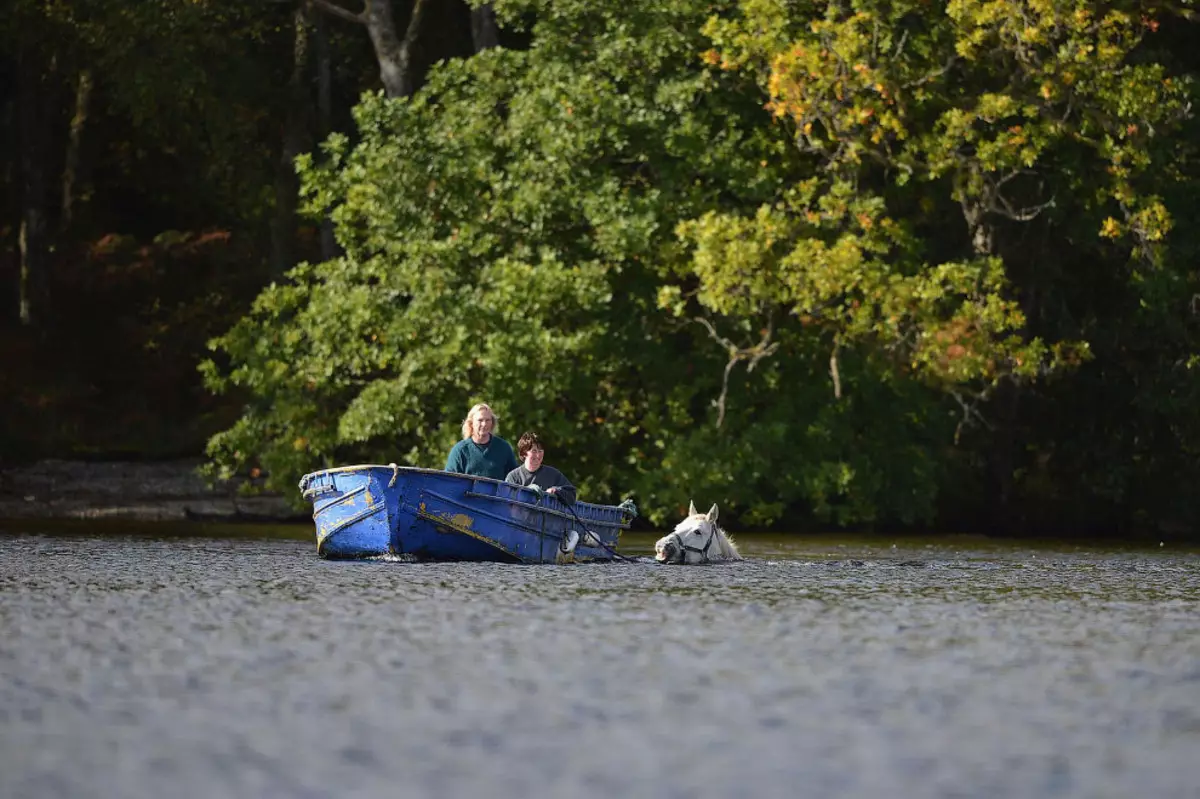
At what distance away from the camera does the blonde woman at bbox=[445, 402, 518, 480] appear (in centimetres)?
2369

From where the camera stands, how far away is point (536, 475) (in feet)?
79.4

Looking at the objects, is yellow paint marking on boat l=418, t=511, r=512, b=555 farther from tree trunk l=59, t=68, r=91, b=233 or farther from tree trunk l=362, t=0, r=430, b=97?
tree trunk l=59, t=68, r=91, b=233

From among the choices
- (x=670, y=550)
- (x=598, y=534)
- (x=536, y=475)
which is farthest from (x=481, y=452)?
(x=670, y=550)

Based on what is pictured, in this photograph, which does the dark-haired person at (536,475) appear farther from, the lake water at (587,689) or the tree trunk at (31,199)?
the tree trunk at (31,199)

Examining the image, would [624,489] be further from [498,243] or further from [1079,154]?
[1079,154]

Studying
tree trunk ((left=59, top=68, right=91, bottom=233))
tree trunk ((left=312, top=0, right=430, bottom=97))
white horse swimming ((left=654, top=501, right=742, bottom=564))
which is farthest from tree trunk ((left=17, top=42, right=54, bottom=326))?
white horse swimming ((left=654, top=501, right=742, bottom=564))

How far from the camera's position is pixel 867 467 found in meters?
33.8

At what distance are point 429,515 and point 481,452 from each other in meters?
1.47

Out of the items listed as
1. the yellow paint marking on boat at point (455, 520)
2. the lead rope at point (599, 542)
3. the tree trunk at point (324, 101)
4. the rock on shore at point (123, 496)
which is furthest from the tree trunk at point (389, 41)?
the yellow paint marking on boat at point (455, 520)

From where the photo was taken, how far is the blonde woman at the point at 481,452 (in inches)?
933

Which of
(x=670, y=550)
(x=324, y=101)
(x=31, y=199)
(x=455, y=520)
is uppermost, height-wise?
(x=324, y=101)

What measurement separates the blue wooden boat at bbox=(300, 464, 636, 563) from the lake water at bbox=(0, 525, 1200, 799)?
3621 mm

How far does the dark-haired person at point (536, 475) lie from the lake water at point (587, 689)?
489 centimetres

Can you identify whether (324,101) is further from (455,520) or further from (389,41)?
(455,520)
